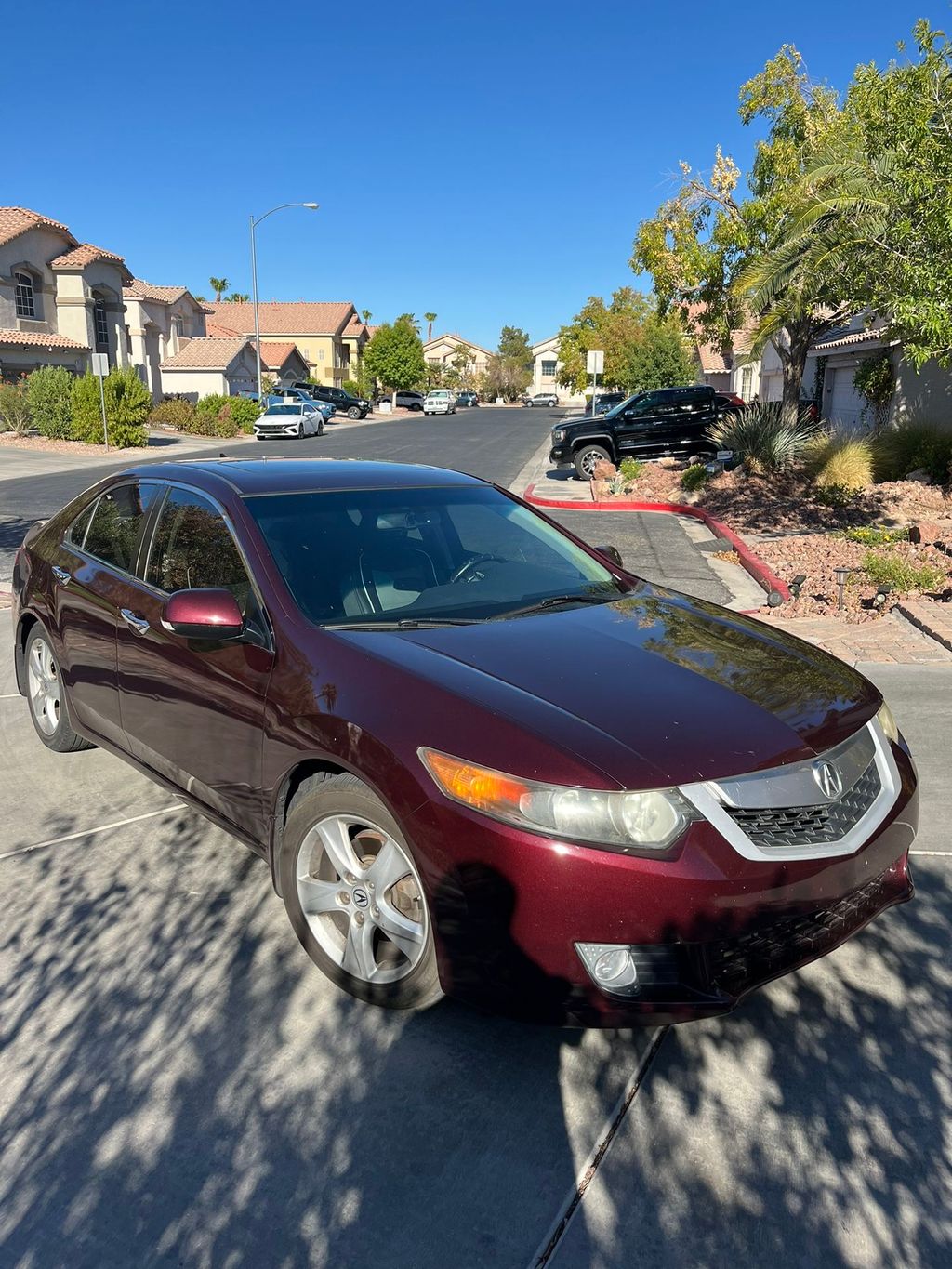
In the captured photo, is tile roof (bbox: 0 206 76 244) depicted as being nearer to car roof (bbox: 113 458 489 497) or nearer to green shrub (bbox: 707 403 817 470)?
green shrub (bbox: 707 403 817 470)

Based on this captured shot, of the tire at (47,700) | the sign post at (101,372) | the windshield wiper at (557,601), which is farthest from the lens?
the sign post at (101,372)

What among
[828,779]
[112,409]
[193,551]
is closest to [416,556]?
[193,551]

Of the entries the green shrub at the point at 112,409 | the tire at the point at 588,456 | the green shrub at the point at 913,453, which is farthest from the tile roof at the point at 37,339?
the green shrub at the point at 913,453

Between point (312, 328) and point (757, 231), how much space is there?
7285cm

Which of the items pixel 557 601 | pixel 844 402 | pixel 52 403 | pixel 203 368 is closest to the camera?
pixel 557 601

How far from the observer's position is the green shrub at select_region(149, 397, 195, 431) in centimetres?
4203

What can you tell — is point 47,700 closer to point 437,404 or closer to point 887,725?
point 887,725

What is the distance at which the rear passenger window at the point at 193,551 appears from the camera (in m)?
3.77

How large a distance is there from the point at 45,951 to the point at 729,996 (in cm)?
231

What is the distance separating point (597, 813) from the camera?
261 cm

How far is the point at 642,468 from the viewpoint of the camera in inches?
866

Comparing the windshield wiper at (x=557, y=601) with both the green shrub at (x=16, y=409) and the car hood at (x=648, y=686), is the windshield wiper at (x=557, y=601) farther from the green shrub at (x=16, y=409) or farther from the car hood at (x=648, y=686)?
the green shrub at (x=16, y=409)

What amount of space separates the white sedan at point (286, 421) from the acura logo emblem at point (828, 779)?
4039 cm

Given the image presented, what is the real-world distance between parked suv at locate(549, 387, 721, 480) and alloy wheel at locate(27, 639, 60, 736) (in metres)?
18.8
